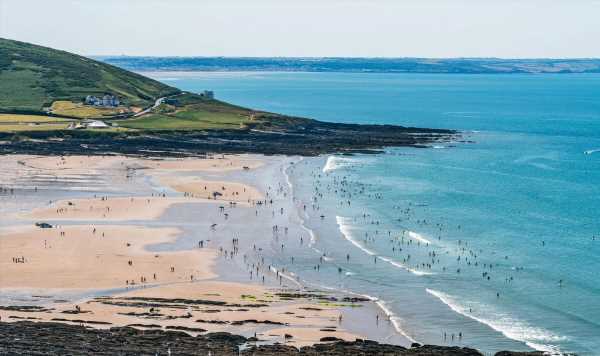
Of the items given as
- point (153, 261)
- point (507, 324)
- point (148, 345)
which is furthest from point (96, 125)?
point (148, 345)

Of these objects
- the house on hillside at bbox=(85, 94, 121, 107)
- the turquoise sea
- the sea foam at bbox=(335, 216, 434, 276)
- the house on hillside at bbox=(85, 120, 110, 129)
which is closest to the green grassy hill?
the house on hillside at bbox=(85, 94, 121, 107)

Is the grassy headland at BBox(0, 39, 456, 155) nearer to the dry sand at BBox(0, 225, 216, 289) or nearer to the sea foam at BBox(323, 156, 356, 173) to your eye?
the sea foam at BBox(323, 156, 356, 173)

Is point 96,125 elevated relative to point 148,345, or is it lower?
elevated

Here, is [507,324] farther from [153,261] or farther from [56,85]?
[56,85]

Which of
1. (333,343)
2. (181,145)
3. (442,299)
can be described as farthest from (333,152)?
(333,343)

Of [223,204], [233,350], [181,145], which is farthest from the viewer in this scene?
[181,145]

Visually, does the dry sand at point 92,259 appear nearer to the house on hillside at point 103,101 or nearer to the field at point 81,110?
the field at point 81,110

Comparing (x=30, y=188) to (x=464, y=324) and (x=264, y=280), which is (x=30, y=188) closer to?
(x=264, y=280)
